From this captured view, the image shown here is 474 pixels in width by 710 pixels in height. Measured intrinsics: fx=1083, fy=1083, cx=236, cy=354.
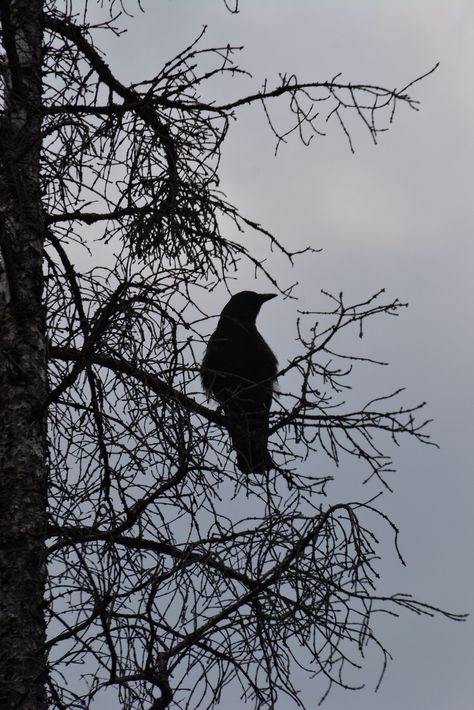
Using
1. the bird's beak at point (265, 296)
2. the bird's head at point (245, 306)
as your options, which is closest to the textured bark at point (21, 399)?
the bird's head at point (245, 306)

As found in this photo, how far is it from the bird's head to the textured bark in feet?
10.6

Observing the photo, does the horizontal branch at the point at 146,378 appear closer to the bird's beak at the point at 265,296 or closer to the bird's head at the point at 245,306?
the bird's head at the point at 245,306

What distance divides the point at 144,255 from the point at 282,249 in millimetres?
931

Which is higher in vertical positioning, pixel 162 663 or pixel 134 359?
pixel 134 359

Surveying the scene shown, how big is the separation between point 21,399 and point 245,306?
386 centimetres

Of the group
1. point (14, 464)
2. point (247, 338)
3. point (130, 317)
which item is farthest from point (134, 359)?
point (247, 338)

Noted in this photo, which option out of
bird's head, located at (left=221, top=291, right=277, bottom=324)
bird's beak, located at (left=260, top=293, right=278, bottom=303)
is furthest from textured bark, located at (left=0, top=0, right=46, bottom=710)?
bird's beak, located at (left=260, top=293, right=278, bottom=303)

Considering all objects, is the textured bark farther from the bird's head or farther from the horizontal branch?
the bird's head

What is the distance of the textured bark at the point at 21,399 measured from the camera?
16.0 ft

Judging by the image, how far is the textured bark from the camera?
4879mm

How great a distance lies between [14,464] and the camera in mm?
5215

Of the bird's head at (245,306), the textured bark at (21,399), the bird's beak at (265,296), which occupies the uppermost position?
the bird's beak at (265,296)

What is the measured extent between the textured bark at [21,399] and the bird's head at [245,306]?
322 centimetres

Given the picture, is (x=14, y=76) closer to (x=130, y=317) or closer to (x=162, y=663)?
(x=130, y=317)
